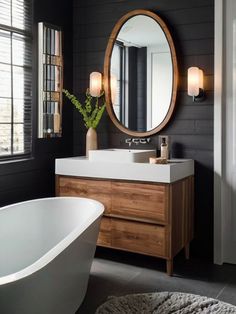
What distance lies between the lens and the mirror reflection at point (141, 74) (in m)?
4.17

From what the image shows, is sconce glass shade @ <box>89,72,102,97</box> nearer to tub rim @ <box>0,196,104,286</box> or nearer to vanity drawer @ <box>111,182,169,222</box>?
vanity drawer @ <box>111,182,169,222</box>

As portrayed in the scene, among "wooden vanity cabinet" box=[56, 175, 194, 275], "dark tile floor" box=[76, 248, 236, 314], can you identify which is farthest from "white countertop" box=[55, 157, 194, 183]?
"dark tile floor" box=[76, 248, 236, 314]

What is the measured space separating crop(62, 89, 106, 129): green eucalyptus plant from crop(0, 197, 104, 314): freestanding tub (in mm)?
1122

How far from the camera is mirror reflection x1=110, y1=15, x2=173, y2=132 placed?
417cm

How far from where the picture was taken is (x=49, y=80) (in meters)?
4.36

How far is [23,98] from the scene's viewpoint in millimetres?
4152

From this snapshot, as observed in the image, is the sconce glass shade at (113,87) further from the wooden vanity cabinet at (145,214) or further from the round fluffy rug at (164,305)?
the round fluffy rug at (164,305)

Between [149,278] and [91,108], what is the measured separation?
6.32ft

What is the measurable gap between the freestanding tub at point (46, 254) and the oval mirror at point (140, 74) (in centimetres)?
119

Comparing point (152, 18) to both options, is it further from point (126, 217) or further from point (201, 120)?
point (126, 217)

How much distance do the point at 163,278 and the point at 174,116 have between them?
1531 mm

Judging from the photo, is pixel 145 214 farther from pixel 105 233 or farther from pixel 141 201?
pixel 105 233

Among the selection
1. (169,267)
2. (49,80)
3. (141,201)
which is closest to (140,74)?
(49,80)

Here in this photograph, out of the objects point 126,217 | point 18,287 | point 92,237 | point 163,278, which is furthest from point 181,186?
point 18,287
